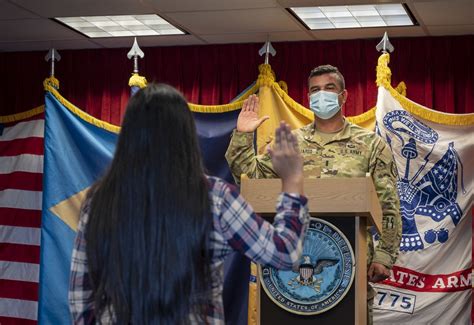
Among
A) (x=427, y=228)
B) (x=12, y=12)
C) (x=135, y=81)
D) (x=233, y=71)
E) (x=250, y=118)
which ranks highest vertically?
(x=12, y=12)

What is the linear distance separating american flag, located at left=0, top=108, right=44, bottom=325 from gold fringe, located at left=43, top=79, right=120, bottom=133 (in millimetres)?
409

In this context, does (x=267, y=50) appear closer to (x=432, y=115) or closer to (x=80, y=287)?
(x=432, y=115)

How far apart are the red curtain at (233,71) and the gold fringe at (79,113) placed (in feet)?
0.72

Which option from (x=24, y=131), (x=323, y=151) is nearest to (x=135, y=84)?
(x=24, y=131)

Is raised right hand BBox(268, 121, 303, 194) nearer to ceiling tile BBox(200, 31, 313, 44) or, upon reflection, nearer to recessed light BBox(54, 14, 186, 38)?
recessed light BBox(54, 14, 186, 38)

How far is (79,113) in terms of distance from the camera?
6.25m

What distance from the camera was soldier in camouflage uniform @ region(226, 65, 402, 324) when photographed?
3.71 m

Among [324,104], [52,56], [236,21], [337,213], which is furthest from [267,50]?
[337,213]

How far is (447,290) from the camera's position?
5.55 m

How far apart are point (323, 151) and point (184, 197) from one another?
2.10 metres

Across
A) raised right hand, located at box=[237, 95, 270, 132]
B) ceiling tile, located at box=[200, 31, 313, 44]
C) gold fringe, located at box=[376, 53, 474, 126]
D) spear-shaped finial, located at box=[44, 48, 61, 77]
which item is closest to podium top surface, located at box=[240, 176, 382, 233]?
raised right hand, located at box=[237, 95, 270, 132]

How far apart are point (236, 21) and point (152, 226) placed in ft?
12.8

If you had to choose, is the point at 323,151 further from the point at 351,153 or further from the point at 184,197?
the point at 184,197

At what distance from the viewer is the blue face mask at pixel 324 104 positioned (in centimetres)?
402
